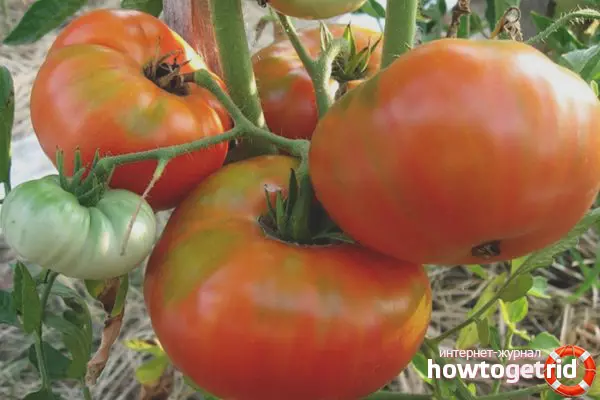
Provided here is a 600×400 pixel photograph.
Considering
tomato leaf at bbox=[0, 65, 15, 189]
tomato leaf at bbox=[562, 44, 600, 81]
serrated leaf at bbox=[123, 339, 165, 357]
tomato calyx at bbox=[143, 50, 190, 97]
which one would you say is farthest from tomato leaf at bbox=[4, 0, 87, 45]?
tomato leaf at bbox=[562, 44, 600, 81]

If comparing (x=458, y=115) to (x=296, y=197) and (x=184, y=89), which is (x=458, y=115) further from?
(x=184, y=89)

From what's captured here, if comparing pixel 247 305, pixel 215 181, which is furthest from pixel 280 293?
pixel 215 181

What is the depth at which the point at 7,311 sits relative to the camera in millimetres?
915

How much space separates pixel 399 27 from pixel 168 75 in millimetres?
218

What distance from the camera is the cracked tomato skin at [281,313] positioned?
1.90 feet

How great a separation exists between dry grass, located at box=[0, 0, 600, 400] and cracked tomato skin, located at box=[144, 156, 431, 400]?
21.7 inches

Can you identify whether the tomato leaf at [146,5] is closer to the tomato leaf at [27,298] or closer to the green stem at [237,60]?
the green stem at [237,60]

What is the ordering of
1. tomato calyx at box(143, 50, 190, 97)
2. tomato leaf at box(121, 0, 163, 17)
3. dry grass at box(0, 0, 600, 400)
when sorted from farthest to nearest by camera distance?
dry grass at box(0, 0, 600, 400) → tomato leaf at box(121, 0, 163, 17) → tomato calyx at box(143, 50, 190, 97)

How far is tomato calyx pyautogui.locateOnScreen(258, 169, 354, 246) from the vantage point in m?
0.62

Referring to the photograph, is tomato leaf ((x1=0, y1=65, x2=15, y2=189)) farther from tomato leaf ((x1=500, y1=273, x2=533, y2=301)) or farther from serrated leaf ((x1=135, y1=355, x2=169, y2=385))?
tomato leaf ((x1=500, y1=273, x2=533, y2=301))

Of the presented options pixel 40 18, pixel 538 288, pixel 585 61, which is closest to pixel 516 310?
pixel 538 288

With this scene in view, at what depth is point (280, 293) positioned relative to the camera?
58cm

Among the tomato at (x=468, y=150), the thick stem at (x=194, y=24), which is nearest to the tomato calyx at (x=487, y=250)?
the tomato at (x=468, y=150)

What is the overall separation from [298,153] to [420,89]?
20 centimetres
